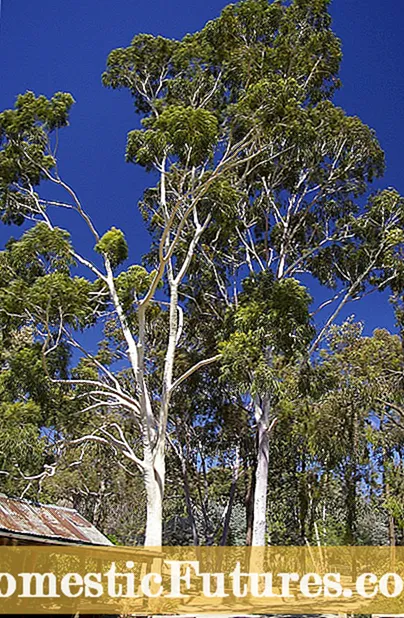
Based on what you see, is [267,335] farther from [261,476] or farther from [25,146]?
[25,146]

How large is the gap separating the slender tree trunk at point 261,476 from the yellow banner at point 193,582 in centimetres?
39

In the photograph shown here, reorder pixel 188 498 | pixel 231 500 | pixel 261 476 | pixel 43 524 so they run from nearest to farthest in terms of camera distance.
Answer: pixel 43 524 → pixel 261 476 → pixel 188 498 → pixel 231 500

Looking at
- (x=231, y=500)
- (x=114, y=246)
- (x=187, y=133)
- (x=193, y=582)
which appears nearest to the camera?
(x=187, y=133)

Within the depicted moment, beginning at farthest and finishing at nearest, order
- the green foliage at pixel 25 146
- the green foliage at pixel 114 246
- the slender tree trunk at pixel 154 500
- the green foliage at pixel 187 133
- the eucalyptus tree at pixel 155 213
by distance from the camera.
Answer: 1. the green foliage at pixel 114 246
2. the green foliage at pixel 25 146
3. the eucalyptus tree at pixel 155 213
4. the slender tree trunk at pixel 154 500
5. the green foliage at pixel 187 133

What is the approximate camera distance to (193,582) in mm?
22328

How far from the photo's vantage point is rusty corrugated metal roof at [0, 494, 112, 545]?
8.34 m

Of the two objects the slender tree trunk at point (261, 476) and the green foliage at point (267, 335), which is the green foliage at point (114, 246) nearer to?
the green foliage at point (267, 335)

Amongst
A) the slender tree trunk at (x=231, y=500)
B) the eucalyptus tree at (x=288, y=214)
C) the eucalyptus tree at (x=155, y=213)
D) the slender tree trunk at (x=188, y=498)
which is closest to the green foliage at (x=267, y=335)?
the eucalyptus tree at (x=288, y=214)

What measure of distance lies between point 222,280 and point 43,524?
970 cm

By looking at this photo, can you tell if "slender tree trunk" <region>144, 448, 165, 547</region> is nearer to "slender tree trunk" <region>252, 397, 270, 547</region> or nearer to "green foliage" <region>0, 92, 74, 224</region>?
"slender tree trunk" <region>252, 397, 270, 547</region>

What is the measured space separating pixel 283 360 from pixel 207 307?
2557 millimetres

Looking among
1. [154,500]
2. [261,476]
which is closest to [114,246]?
[154,500]

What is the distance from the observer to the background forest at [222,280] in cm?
1436

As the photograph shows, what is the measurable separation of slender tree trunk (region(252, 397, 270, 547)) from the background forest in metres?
0.04
